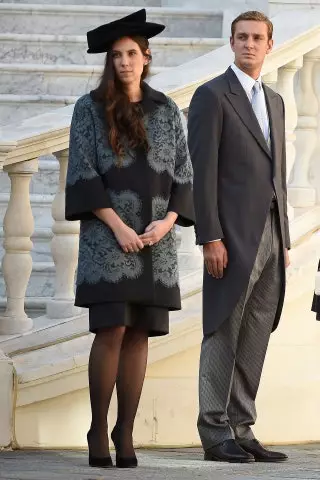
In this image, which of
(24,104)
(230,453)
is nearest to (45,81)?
(24,104)

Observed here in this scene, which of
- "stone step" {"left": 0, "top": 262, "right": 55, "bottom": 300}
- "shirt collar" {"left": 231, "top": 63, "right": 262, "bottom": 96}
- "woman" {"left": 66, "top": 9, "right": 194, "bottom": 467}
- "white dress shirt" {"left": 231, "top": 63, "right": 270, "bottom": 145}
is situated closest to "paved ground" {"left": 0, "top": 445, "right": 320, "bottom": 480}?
"woman" {"left": 66, "top": 9, "right": 194, "bottom": 467}

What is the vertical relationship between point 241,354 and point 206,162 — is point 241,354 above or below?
below

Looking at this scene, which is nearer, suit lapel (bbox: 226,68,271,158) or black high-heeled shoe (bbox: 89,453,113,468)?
black high-heeled shoe (bbox: 89,453,113,468)

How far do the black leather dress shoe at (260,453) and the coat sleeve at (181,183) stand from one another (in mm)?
865

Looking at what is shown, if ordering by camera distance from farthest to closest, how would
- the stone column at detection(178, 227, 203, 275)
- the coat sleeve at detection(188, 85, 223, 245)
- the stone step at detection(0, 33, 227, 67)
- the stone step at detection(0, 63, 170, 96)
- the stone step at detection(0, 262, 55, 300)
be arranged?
the stone step at detection(0, 33, 227, 67)
the stone step at detection(0, 63, 170, 96)
the stone step at detection(0, 262, 55, 300)
the stone column at detection(178, 227, 203, 275)
the coat sleeve at detection(188, 85, 223, 245)

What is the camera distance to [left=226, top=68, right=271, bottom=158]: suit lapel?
601 cm

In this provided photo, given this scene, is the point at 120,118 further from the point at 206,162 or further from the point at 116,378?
the point at 116,378

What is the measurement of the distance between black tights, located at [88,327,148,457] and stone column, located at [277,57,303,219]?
1436 mm

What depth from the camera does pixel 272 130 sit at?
6066mm

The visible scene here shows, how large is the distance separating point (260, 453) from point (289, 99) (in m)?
1.58

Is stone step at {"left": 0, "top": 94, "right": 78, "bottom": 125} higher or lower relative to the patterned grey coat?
higher

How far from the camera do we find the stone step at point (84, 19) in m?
A: 8.84

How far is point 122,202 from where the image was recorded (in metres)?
5.62

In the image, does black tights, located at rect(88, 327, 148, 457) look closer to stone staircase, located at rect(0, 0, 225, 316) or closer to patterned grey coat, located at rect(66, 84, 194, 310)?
patterned grey coat, located at rect(66, 84, 194, 310)
